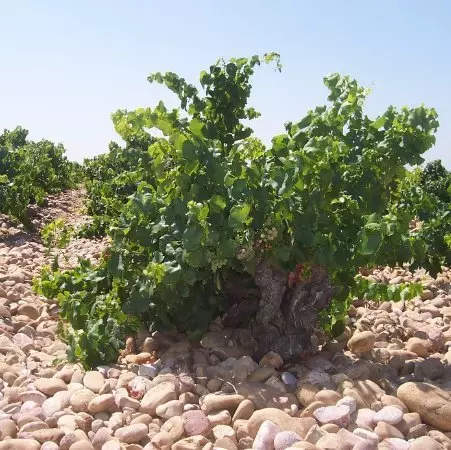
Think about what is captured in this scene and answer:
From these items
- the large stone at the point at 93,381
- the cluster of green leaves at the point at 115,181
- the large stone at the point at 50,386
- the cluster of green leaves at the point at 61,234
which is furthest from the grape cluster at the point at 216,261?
the cluster of green leaves at the point at 61,234

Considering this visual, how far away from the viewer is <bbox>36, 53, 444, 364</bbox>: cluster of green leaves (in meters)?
3.32

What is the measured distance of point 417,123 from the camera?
3535 mm

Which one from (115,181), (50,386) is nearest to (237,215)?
(50,386)

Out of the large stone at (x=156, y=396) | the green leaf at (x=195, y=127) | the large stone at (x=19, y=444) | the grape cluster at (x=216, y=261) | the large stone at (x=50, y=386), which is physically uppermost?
the green leaf at (x=195, y=127)

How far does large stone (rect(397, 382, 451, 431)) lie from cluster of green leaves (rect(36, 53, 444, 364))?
0.69 metres

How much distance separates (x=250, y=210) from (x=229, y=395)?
953 mm

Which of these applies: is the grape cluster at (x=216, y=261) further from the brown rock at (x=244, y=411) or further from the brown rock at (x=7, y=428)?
the brown rock at (x=7, y=428)

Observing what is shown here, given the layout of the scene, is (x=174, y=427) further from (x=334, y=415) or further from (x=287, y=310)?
(x=287, y=310)

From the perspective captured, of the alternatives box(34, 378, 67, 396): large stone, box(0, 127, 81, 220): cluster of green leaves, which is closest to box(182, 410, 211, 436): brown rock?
box(34, 378, 67, 396): large stone

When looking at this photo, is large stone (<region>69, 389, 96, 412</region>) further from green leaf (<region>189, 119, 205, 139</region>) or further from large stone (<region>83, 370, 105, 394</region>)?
green leaf (<region>189, 119, 205, 139</region>)

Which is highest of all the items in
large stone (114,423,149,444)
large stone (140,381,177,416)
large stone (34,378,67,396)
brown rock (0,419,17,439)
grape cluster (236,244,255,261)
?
grape cluster (236,244,255,261)

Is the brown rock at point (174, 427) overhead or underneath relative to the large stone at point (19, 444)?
overhead

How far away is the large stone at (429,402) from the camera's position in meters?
2.97

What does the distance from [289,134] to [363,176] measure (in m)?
0.53
